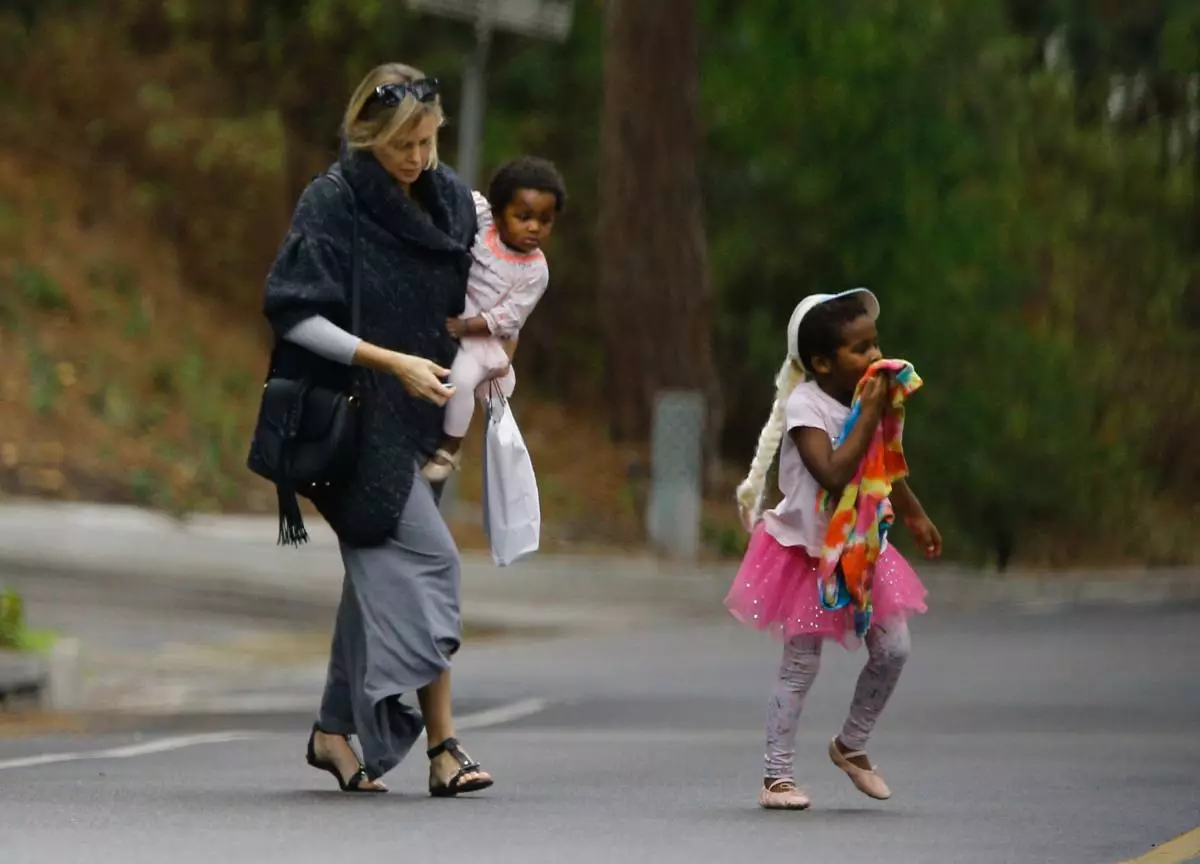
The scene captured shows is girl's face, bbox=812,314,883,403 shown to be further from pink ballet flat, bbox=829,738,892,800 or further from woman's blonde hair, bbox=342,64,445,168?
woman's blonde hair, bbox=342,64,445,168

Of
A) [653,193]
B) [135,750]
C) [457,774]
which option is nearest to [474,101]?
[653,193]

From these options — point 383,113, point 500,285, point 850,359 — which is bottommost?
point 850,359

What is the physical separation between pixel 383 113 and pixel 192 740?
379cm

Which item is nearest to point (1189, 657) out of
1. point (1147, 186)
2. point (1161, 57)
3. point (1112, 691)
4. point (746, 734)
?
point (1112, 691)

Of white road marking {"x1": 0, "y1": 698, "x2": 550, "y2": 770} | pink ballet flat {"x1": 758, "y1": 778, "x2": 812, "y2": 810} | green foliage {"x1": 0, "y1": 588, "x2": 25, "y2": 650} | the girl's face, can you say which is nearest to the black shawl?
the girl's face

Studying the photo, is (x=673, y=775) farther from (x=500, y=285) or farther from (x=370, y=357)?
(x=370, y=357)

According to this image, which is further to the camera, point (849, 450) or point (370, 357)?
point (849, 450)

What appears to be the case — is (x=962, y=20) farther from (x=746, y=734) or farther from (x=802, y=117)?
(x=746, y=734)

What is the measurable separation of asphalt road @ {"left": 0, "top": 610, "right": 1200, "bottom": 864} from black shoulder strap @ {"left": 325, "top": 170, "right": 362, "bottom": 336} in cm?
135

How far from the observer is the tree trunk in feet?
79.2

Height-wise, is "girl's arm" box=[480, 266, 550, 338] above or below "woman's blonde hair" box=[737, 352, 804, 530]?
above

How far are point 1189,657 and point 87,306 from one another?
9279mm

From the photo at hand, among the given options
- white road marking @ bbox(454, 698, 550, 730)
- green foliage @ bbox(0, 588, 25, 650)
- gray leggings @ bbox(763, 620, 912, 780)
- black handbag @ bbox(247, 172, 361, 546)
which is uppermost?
black handbag @ bbox(247, 172, 361, 546)

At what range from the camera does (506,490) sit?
938 centimetres
